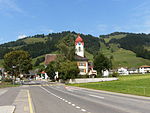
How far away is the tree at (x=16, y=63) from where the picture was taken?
74.4 m

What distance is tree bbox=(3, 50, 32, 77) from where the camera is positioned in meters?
74.4

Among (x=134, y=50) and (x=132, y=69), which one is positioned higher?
(x=134, y=50)

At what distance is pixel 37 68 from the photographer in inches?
6718

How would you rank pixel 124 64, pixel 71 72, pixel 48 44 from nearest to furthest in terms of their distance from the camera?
pixel 71 72 < pixel 124 64 < pixel 48 44

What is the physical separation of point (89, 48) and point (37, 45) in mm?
40983

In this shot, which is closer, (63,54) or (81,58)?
(63,54)

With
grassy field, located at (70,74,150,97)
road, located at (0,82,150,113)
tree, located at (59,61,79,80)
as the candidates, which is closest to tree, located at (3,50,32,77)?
tree, located at (59,61,79,80)

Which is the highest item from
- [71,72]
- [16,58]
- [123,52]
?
[123,52]

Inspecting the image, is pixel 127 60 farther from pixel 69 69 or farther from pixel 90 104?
pixel 90 104

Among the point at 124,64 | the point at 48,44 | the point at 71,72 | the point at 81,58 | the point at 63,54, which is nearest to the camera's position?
the point at 71,72

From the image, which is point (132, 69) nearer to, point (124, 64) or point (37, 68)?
point (124, 64)

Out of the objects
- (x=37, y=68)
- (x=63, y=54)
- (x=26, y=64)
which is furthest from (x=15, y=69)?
(x=37, y=68)

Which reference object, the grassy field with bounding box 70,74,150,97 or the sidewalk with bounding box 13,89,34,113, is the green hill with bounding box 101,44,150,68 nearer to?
the grassy field with bounding box 70,74,150,97

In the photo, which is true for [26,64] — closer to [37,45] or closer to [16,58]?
[16,58]
